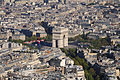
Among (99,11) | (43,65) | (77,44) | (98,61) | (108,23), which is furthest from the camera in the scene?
(99,11)

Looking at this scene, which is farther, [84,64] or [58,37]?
[58,37]

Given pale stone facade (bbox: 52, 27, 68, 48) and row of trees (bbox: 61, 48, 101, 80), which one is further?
pale stone facade (bbox: 52, 27, 68, 48)

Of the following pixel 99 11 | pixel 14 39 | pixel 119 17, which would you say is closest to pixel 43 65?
pixel 14 39

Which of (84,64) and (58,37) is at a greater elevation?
(58,37)

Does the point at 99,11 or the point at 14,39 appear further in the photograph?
the point at 99,11

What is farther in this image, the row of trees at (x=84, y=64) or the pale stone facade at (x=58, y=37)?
the pale stone facade at (x=58, y=37)

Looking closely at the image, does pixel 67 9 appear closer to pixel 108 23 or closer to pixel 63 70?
pixel 108 23

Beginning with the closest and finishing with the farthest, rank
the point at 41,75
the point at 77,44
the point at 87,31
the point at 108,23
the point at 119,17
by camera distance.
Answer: the point at 41,75, the point at 77,44, the point at 87,31, the point at 108,23, the point at 119,17
